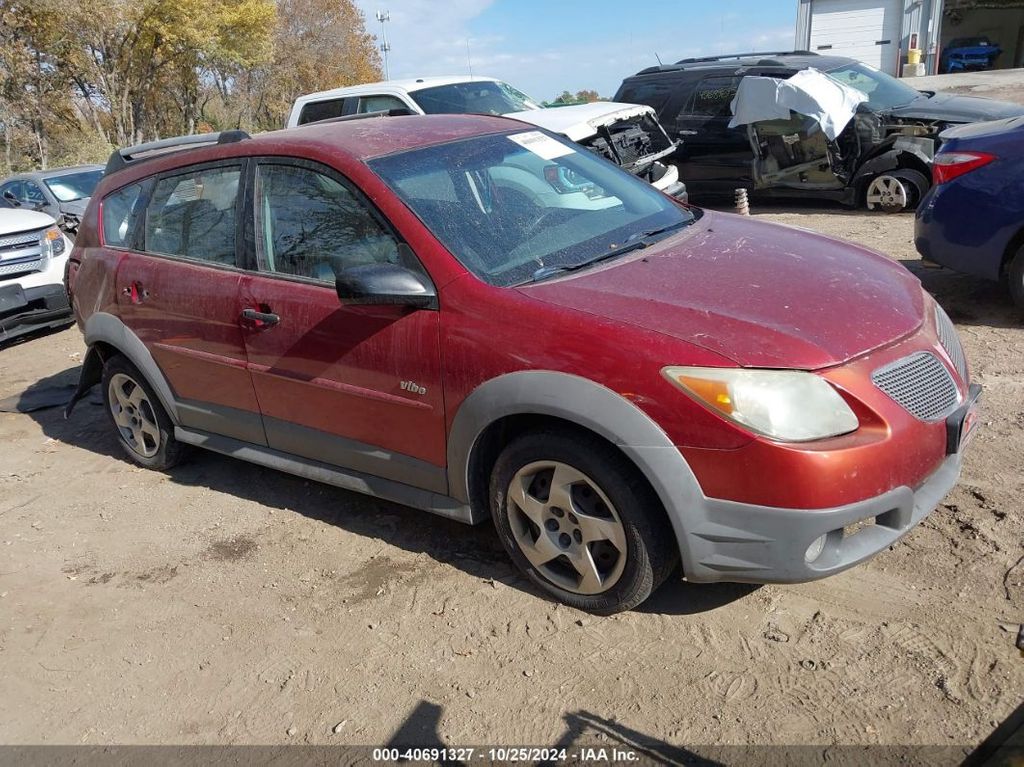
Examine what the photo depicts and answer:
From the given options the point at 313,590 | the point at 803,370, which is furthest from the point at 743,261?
the point at 313,590

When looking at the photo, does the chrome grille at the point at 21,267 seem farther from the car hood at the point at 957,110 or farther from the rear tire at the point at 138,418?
the car hood at the point at 957,110

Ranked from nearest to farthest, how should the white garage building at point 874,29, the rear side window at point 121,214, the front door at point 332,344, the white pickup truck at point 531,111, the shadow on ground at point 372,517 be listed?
the shadow on ground at point 372,517 < the front door at point 332,344 < the rear side window at point 121,214 < the white pickup truck at point 531,111 < the white garage building at point 874,29

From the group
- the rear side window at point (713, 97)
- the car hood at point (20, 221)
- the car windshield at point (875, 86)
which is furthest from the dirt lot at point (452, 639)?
the rear side window at point (713, 97)

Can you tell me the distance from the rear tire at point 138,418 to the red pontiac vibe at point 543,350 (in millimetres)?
172

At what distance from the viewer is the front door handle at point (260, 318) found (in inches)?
148

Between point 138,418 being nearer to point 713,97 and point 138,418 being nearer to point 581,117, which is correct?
point 581,117

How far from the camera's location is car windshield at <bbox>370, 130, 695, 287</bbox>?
132 inches

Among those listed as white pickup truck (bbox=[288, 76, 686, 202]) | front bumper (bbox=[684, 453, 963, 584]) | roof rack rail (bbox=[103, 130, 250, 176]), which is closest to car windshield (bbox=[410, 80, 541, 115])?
white pickup truck (bbox=[288, 76, 686, 202])

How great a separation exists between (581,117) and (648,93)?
3.61 metres

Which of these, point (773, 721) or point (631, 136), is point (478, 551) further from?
point (631, 136)

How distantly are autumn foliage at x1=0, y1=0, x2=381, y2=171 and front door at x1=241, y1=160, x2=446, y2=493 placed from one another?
26036 millimetres

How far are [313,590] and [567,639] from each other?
3.79 feet

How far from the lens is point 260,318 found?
381 cm

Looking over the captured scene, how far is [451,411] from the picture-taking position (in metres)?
3.25
